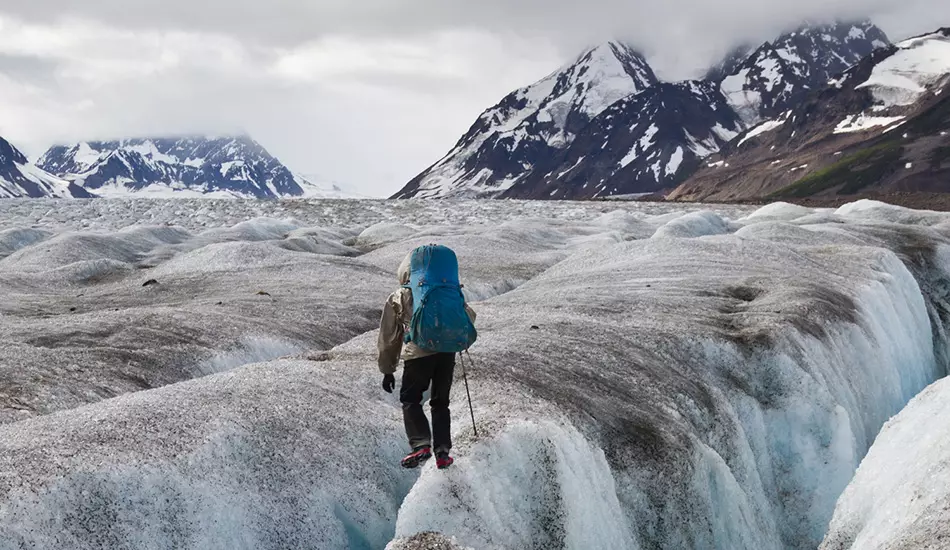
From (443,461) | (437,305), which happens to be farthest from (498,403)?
(437,305)

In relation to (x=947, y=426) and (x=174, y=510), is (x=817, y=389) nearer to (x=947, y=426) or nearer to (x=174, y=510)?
(x=947, y=426)

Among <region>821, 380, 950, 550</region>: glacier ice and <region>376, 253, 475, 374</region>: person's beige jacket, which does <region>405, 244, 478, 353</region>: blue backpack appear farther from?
<region>821, 380, 950, 550</region>: glacier ice

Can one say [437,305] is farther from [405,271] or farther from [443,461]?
[443,461]

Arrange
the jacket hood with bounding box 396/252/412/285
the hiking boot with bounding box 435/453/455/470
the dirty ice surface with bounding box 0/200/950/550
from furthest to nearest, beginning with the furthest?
the jacket hood with bounding box 396/252/412/285 → the hiking boot with bounding box 435/453/455/470 → the dirty ice surface with bounding box 0/200/950/550

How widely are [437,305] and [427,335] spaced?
44 centimetres

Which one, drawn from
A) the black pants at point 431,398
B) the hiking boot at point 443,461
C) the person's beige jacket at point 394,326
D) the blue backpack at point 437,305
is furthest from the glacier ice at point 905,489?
the person's beige jacket at point 394,326

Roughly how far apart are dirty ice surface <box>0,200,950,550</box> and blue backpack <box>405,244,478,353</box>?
1870mm

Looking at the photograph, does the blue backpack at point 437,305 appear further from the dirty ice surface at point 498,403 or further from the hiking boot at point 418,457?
the dirty ice surface at point 498,403

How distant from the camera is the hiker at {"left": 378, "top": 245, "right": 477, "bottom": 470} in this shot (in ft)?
39.1

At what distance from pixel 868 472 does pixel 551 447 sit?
5.77 metres

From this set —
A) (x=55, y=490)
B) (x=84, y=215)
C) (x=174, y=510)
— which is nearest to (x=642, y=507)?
(x=174, y=510)

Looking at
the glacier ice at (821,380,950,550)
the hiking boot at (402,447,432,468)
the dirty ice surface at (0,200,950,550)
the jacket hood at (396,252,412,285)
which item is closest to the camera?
the glacier ice at (821,380,950,550)

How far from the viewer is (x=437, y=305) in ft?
39.2

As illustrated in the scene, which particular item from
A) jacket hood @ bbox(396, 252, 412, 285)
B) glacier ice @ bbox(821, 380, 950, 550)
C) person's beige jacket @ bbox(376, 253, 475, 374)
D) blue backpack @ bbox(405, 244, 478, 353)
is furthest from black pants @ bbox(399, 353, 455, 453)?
glacier ice @ bbox(821, 380, 950, 550)
